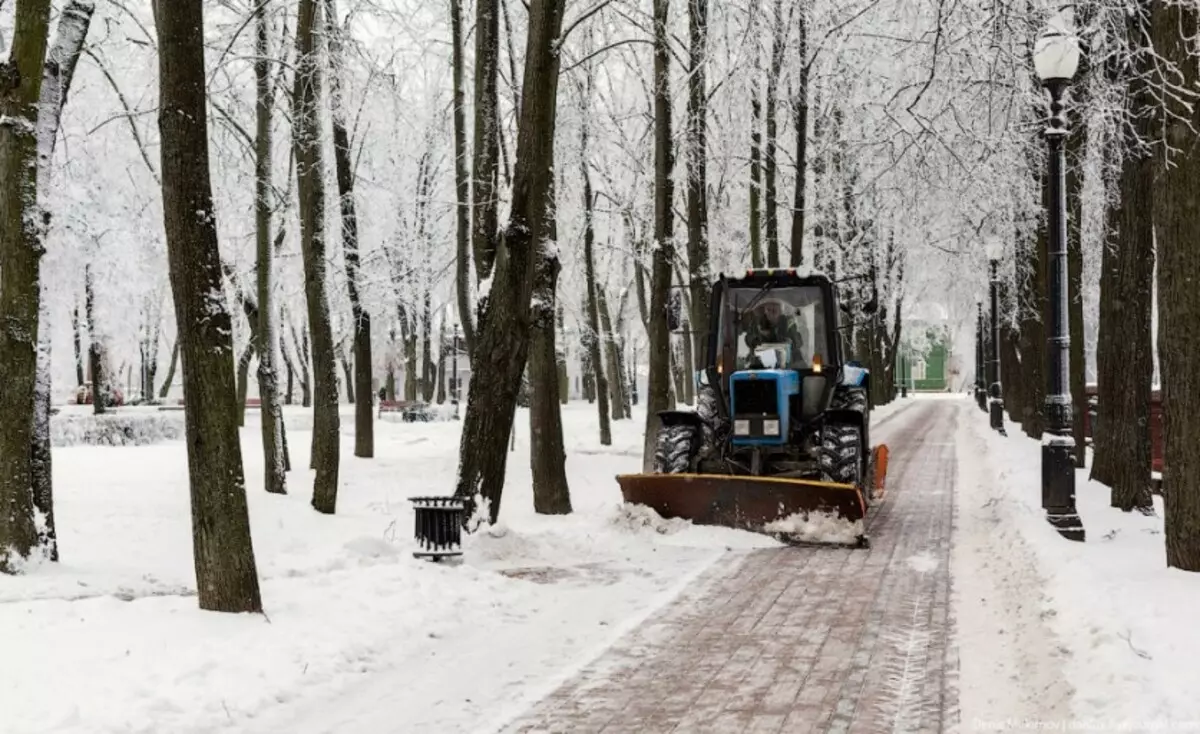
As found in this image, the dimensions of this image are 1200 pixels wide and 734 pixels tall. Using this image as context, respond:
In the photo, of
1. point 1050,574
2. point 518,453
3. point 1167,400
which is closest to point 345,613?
point 1050,574

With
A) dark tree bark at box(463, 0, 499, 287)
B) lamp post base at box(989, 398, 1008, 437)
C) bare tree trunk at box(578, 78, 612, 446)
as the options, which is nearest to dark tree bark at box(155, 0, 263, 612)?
dark tree bark at box(463, 0, 499, 287)

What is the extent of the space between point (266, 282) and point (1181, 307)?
11991 mm

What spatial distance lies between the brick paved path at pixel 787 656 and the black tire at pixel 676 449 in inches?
76.5

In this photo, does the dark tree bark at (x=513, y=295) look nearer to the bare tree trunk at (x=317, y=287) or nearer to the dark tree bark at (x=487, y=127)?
the dark tree bark at (x=487, y=127)

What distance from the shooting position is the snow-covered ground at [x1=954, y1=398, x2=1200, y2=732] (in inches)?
200

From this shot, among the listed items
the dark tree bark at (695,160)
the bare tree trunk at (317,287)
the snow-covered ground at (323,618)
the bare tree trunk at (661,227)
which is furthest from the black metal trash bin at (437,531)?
the dark tree bark at (695,160)

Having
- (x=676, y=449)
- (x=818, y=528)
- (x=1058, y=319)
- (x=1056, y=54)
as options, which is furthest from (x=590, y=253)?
(x=1056, y=54)

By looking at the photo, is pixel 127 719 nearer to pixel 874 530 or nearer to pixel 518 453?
pixel 874 530

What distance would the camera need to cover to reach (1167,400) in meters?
7.77

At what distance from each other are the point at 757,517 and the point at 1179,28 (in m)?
5.98

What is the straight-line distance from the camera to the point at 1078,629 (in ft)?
20.7

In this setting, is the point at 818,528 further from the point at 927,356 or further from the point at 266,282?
the point at 927,356

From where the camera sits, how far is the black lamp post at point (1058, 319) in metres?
9.67

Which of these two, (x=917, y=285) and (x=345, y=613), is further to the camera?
(x=917, y=285)
